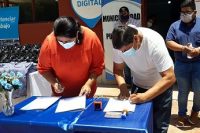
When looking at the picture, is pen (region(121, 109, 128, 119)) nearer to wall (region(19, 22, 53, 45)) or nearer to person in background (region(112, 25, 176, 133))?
person in background (region(112, 25, 176, 133))

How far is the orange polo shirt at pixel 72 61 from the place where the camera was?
8.98 ft

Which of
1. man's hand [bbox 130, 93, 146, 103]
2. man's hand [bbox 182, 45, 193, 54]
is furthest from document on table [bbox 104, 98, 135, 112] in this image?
man's hand [bbox 182, 45, 193, 54]

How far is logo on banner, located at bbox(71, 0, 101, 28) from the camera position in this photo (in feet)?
20.5

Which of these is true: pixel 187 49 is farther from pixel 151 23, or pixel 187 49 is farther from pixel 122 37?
pixel 151 23

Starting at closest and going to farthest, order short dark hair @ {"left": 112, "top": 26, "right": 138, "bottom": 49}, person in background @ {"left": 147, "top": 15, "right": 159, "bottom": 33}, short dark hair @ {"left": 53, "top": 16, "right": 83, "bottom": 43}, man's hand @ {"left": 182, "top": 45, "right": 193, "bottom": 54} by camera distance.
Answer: short dark hair @ {"left": 112, "top": 26, "right": 138, "bottom": 49}
short dark hair @ {"left": 53, "top": 16, "right": 83, "bottom": 43}
man's hand @ {"left": 182, "top": 45, "right": 193, "bottom": 54}
person in background @ {"left": 147, "top": 15, "right": 159, "bottom": 33}

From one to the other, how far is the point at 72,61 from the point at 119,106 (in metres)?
0.61

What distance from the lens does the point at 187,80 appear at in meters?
4.16

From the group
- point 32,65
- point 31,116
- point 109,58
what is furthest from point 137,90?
point 109,58

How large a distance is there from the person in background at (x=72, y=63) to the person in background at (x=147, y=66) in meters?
0.23

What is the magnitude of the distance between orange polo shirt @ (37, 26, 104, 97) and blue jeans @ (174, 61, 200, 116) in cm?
159

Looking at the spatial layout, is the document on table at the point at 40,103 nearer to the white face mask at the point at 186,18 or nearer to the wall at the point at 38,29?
the white face mask at the point at 186,18

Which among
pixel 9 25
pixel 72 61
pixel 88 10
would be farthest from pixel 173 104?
pixel 9 25

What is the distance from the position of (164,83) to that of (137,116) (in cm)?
35

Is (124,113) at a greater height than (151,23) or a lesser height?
lesser
